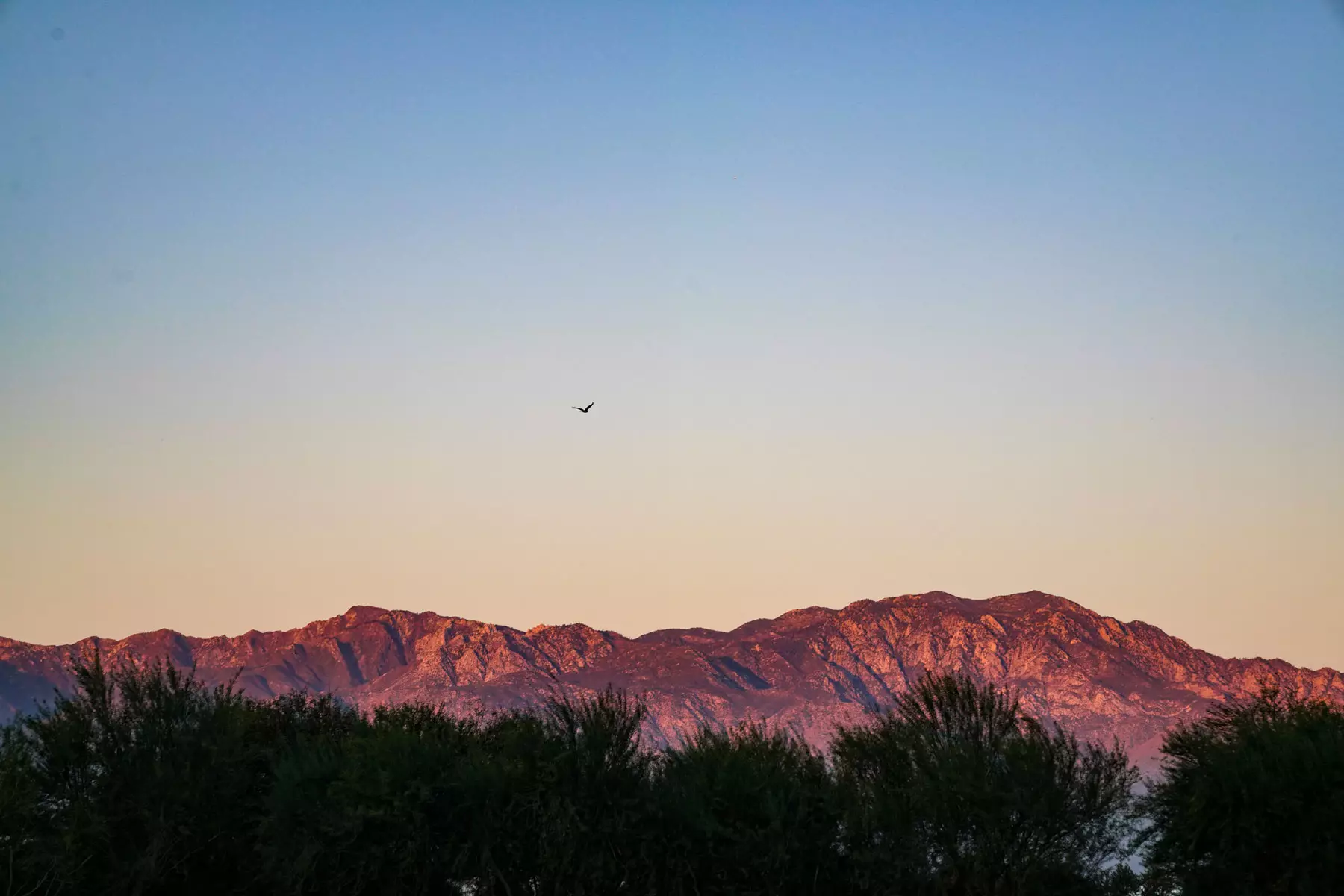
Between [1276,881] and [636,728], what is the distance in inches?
669

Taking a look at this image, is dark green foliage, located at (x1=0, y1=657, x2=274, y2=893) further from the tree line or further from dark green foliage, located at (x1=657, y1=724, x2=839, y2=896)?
dark green foliage, located at (x1=657, y1=724, x2=839, y2=896)

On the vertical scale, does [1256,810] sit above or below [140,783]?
below

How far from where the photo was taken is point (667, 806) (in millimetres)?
37500

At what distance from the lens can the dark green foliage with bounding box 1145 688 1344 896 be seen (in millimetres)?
32469

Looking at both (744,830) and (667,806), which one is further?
(667,806)

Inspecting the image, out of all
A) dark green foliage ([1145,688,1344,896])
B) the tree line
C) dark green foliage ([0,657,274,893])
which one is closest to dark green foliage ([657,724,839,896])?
the tree line

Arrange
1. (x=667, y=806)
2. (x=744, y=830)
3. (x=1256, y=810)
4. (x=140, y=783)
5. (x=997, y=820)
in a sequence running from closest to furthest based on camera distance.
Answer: (x=1256, y=810)
(x=997, y=820)
(x=744, y=830)
(x=667, y=806)
(x=140, y=783)

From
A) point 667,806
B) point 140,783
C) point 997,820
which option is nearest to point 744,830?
point 667,806

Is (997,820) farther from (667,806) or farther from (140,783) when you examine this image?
(140,783)

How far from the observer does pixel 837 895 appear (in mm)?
36344

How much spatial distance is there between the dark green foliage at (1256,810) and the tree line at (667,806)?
0.06m

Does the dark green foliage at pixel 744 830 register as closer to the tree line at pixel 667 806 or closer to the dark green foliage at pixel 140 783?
the tree line at pixel 667 806

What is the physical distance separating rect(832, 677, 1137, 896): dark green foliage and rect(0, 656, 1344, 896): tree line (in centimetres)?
6

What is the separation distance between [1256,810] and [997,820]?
6.13 metres
